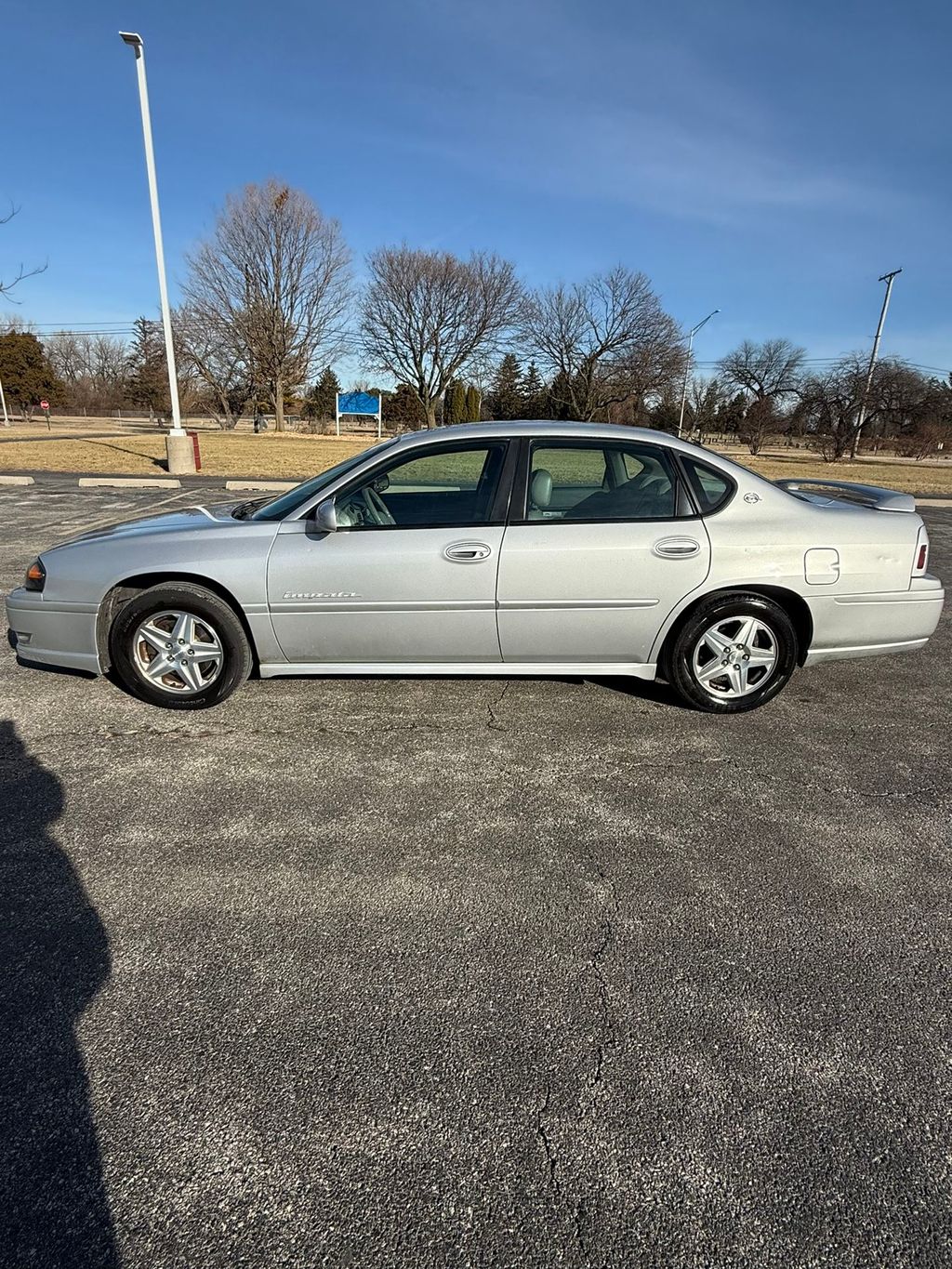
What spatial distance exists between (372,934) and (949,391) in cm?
5447

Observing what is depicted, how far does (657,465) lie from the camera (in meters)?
3.88

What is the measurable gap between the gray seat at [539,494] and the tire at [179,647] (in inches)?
68.6

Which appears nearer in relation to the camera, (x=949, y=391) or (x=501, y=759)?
(x=501, y=759)

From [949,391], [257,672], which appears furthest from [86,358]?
[257,672]

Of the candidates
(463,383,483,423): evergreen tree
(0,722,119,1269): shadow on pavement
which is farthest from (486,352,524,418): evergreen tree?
(0,722,119,1269): shadow on pavement

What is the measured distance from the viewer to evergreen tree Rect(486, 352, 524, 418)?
60.4 meters

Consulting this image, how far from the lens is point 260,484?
48.4 feet

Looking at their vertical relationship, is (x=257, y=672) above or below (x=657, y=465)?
below

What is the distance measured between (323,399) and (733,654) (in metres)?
70.8

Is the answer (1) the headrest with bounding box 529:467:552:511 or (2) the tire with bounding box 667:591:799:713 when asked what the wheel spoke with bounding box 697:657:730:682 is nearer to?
(2) the tire with bounding box 667:591:799:713

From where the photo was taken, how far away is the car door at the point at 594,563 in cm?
363

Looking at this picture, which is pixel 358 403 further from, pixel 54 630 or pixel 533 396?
pixel 54 630

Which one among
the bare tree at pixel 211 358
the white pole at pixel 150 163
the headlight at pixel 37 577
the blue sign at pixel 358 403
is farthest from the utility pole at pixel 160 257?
the blue sign at pixel 358 403

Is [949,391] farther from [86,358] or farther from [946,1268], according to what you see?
[86,358]
